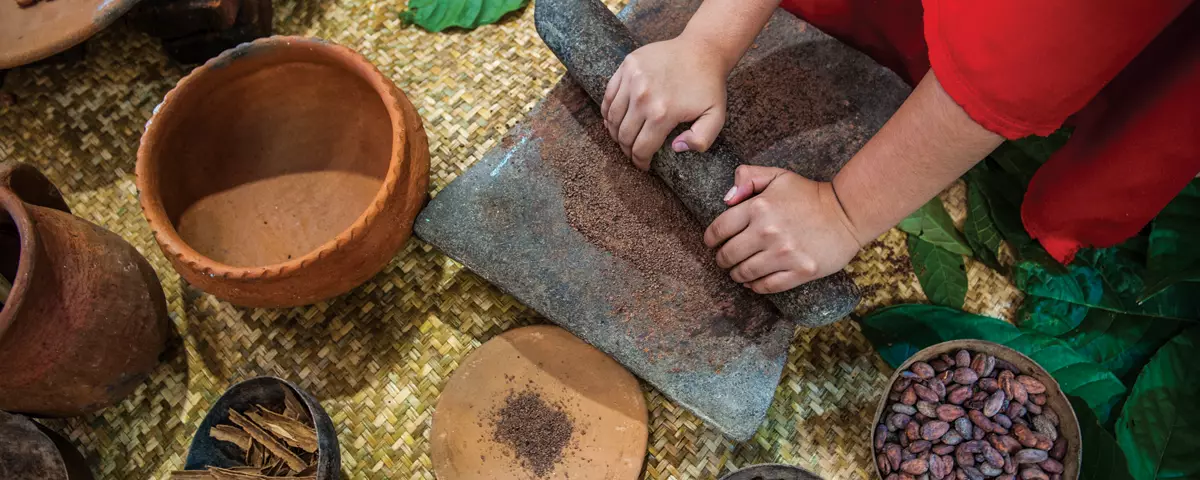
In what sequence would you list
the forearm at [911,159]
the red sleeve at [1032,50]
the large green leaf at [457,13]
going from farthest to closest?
the large green leaf at [457,13]
the forearm at [911,159]
the red sleeve at [1032,50]

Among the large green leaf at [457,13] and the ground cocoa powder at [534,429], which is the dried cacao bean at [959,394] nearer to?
the ground cocoa powder at [534,429]

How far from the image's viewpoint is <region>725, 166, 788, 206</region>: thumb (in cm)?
143

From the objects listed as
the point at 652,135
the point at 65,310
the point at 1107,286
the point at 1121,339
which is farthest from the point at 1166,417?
the point at 65,310

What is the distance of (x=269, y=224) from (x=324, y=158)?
198 millimetres

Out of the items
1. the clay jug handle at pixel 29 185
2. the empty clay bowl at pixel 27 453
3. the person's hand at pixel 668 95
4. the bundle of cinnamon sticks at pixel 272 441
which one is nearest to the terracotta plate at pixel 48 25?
the clay jug handle at pixel 29 185

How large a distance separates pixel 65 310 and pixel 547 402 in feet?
3.25

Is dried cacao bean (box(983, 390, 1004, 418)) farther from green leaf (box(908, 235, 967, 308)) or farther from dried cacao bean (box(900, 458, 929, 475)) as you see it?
green leaf (box(908, 235, 967, 308))

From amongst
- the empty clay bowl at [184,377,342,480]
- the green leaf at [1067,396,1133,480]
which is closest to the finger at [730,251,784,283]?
the green leaf at [1067,396,1133,480]

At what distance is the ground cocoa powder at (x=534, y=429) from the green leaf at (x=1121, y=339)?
1252mm

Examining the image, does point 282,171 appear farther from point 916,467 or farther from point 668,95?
point 916,467

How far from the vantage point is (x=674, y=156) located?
1468 millimetres

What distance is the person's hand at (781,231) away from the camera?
1373 mm

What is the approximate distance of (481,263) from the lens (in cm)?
151

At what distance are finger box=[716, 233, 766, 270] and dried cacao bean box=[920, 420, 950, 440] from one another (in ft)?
1.86
